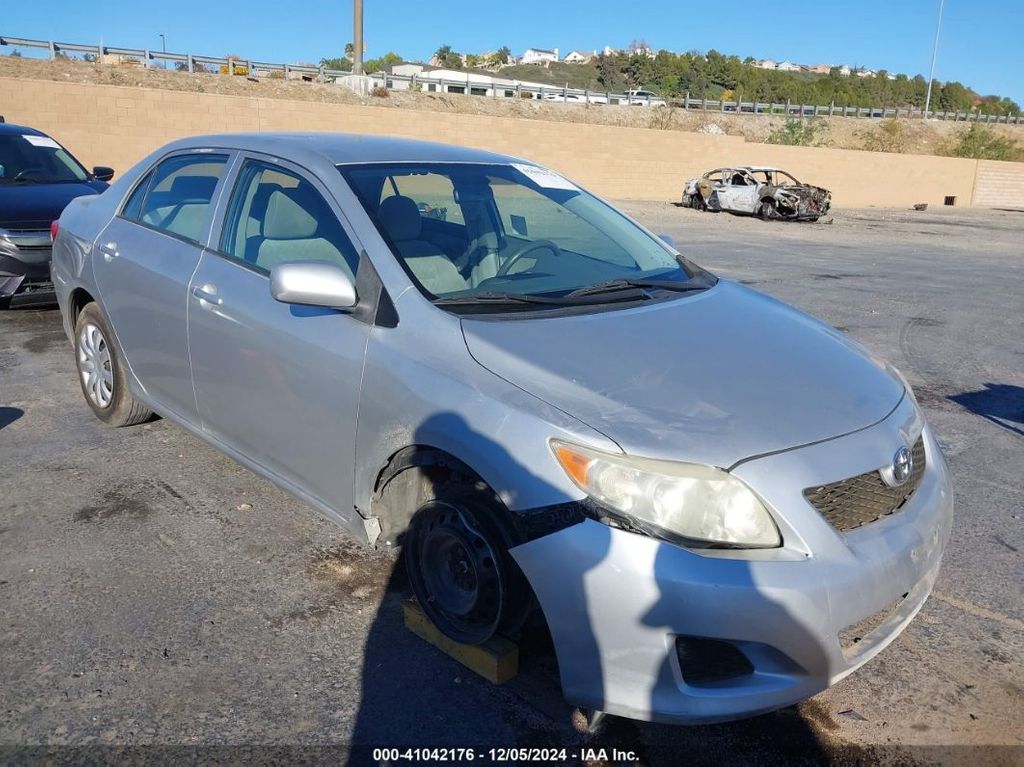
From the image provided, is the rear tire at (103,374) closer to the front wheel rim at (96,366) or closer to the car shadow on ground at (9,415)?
the front wheel rim at (96,366)

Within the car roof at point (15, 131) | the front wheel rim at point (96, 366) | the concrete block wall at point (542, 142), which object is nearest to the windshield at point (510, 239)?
the front wheel rim at point (96, 366)

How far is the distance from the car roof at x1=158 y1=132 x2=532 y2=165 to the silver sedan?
0.08 ft

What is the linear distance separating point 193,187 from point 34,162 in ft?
20.0

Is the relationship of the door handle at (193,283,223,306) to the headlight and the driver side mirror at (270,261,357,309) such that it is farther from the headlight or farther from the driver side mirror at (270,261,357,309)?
the headlight

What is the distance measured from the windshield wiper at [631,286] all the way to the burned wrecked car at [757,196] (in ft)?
77.6

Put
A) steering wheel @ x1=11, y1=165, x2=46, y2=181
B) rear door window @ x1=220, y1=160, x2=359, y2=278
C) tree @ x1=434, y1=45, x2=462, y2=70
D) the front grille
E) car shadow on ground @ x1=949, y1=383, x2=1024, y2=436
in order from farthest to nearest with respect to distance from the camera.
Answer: tree @ x1=434, y1=45, x2=462, y2=70
steering wheel @ x1=11, y1=165, x2=46, y2=181
car shadow on ground @ x1=949, y1=383, x2=1024, y2=436
rear door window @ x1=220, y1=160, x2=359, y2=278
the front grille

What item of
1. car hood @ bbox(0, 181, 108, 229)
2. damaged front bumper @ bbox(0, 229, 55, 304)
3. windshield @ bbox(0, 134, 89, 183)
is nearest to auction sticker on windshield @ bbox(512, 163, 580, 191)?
damaged front bumper @ bbox(0, 229, 55, 304)

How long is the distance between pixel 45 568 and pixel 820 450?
9.93 feet

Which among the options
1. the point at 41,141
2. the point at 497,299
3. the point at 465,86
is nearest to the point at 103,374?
the point at 497,299

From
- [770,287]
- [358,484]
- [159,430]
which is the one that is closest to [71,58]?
[770,287]

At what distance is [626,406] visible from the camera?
8.20 ft

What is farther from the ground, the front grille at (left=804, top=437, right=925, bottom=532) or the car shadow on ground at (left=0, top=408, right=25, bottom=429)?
the front grille at (left=804, top=437, right=925, bottom=532)

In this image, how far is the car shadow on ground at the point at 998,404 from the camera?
5785 millimetres

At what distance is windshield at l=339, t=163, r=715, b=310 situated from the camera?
3.26m
